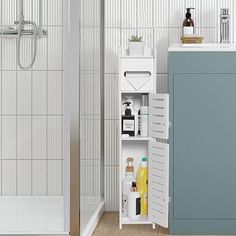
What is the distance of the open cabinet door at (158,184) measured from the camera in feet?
12.6

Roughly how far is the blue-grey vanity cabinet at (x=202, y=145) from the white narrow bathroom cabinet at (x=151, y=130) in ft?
0.17

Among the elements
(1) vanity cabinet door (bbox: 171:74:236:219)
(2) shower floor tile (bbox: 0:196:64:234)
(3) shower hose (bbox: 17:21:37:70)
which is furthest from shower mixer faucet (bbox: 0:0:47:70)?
(1) vanity cabinet door (bbox: 171:74:236:219)

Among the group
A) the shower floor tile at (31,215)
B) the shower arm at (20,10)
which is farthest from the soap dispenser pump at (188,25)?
the shower floor tile at (31,215)

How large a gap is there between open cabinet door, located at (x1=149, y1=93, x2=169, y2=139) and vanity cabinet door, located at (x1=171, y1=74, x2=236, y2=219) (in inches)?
3.1

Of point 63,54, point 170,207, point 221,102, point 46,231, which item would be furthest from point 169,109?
point 46,231

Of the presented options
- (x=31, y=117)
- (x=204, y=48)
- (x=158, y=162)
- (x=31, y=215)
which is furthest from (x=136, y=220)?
(x=204, y=48)

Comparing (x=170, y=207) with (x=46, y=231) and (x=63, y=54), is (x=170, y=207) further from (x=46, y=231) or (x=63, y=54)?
(x=63, y=54)

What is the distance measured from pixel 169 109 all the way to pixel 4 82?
3.25 ft

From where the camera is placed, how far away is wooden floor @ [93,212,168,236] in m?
3.88

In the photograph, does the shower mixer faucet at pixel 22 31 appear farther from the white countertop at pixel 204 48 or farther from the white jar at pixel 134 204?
the white jar at pixel 134 204

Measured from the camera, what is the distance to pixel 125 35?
4539 mm

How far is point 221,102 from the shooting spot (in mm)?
3889

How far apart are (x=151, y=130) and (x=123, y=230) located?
0.63 metres

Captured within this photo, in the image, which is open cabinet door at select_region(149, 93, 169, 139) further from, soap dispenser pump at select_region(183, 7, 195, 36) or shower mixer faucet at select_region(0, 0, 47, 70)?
shower mixer faucet at select_region(0, 0, 47, 70)
